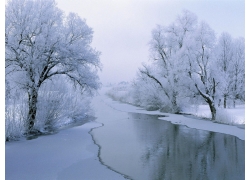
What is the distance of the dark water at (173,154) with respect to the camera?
786 centimetres

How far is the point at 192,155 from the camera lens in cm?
1009

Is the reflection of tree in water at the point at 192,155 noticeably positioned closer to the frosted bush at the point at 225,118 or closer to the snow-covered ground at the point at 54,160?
the snow-covered ground at the point at 54,160

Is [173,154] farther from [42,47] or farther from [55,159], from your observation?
[42,47]

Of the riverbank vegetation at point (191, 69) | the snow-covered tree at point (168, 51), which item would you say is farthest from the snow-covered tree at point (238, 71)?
the snow-covered tree at point (168, 51)

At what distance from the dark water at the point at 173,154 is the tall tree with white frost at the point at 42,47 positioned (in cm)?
451

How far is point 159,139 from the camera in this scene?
1330 cm

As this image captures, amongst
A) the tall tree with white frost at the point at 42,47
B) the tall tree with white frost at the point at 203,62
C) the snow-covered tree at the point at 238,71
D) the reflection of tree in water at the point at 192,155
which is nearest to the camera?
the reflection of tree in water at the point at 192,155

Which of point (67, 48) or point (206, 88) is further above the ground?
Result: point (67, 48)

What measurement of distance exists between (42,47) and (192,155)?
998cm

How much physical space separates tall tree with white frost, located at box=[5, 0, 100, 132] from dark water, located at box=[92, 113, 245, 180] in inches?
178

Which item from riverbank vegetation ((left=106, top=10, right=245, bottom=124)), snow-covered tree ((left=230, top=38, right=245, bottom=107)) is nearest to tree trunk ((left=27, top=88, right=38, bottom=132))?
riverbank vegetation ((left=106, top=10, right=245, bottom=124))

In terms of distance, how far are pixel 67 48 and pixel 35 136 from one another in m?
5.55

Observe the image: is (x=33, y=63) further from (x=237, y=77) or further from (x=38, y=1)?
(x=237, y=77)

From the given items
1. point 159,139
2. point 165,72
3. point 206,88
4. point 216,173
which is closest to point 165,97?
point 165,72
